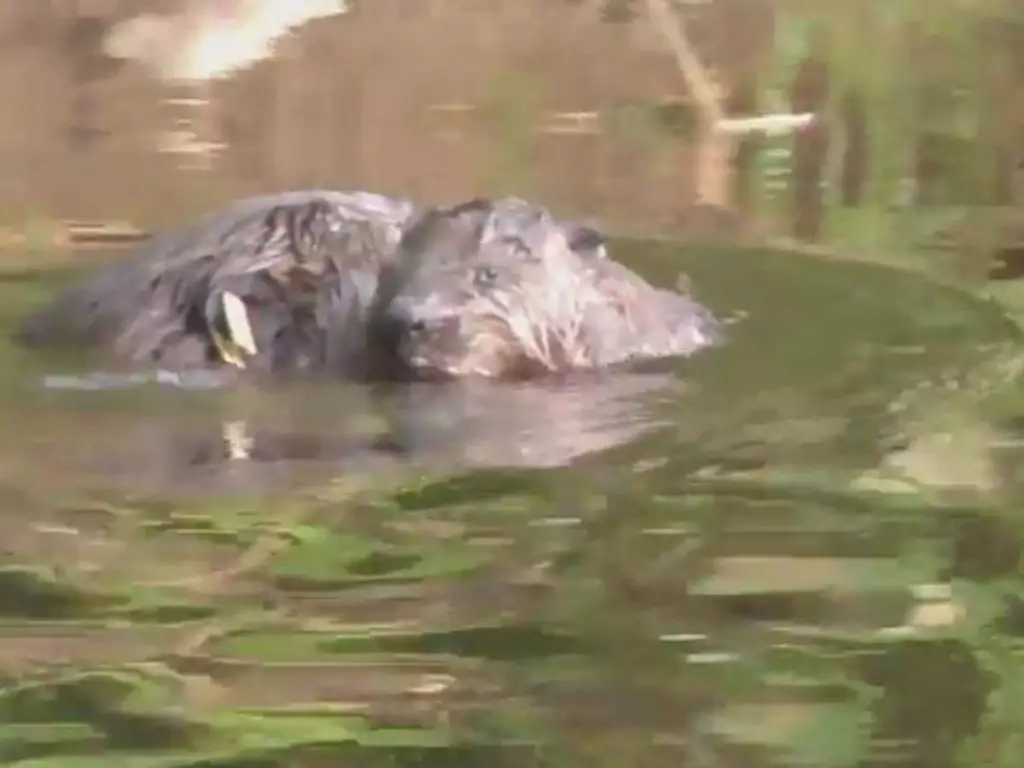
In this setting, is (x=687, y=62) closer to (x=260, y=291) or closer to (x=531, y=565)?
(x=260, y=291)

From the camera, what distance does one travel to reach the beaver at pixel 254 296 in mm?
5910

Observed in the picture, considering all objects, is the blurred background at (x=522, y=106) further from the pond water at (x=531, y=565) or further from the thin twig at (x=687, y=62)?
the pond water at (x=531, y=565)

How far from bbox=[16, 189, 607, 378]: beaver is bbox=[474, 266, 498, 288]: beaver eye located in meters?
0.29

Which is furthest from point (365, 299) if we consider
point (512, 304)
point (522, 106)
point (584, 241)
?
point (522, 106)

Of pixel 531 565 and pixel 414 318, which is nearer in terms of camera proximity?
pixel 531 565

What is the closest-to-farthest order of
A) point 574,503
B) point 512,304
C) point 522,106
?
point 574,503
point 512,304
point 522,106

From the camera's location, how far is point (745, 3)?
38.7 ft

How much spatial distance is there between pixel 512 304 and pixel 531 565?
5.93 feet

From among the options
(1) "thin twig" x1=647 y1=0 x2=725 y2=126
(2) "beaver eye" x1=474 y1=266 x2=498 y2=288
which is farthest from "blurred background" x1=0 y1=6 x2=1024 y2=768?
(1) "thin twig" x1=647 y1=0 x2=725 y2=126

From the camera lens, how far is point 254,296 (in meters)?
5.95

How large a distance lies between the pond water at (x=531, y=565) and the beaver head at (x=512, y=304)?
0.47 feet


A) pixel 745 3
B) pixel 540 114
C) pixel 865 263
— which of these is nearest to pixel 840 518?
pixel 865 263

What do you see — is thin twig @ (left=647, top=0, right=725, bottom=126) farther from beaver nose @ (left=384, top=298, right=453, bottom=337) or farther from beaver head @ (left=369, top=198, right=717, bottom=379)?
beaver nose @ (left=384, top=298, right=453, bottom=337)

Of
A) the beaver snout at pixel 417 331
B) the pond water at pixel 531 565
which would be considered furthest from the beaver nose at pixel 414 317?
the pond water at pixel 531 565
